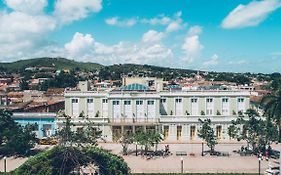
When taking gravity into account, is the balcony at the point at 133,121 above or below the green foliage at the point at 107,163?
above

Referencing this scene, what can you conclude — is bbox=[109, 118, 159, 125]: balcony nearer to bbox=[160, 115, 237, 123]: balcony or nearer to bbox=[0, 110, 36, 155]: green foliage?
bbox=[160, 115, 237, 123]: balcony

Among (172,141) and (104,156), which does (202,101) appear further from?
(104,156)

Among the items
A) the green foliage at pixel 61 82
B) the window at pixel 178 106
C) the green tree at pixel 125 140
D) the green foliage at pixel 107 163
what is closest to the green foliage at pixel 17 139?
the green tree at pixel 125 140

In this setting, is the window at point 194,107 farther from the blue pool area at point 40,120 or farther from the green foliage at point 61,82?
the green foliage at point 61,82

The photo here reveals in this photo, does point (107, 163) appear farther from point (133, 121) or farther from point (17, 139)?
point (133, 121)

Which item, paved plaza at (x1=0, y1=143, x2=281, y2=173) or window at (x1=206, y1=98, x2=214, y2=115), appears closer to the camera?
paved plaza at (x1=0, y1=143, x2=281, y2=173)

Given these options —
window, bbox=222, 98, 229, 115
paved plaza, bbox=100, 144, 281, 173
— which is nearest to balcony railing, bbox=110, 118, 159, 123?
paved plaza, bbox=100, 144, 281, 173
